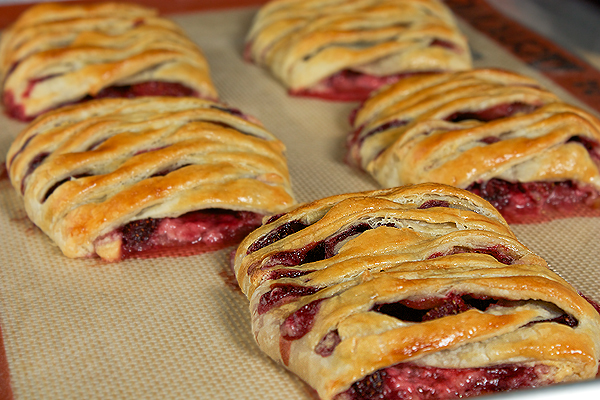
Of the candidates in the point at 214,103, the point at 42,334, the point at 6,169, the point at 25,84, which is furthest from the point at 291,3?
the point at 42,334

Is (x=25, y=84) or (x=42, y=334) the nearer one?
(x=42, y=334)

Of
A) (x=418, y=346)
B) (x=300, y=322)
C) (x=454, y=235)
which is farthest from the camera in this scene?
(x=454, y=235)

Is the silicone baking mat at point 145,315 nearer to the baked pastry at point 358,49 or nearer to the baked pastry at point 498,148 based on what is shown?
the baked pastry at point 498,148

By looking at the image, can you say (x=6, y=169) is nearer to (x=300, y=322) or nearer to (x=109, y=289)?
(x=109, y=289)

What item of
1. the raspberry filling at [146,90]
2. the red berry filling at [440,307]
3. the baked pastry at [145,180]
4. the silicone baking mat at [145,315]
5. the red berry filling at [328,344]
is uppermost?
the red berry filling at [440,307]

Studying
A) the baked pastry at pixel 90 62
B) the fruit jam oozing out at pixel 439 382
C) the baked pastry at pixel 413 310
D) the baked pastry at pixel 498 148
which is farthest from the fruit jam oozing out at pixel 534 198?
the baked pastry at pixel 90 62

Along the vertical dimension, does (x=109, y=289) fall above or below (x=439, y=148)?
below
